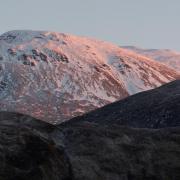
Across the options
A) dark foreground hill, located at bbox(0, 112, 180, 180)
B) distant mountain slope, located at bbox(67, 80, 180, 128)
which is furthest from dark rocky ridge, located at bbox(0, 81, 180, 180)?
distant mountain slope, located at bbox(67, 80, 180, 128)

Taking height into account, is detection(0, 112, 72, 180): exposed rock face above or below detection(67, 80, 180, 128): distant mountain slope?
above

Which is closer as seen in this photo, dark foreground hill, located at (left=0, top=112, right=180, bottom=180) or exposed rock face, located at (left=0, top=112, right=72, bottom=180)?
exposed rock face, located at (left=0, top=112, right=72, bottom=180)

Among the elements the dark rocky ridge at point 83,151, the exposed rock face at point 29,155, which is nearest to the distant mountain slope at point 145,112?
the dark rocky ridge at point 83,151

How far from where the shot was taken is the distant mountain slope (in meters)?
71.2

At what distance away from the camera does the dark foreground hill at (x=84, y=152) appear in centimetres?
1305

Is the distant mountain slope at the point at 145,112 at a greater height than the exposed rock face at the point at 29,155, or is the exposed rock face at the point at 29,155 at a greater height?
the exposed rock face at the point at 29,155

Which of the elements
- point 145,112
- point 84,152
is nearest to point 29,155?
point 84,152

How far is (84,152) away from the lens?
50.9 ft

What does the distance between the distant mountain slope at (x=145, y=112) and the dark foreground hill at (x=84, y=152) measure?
49.5 meters

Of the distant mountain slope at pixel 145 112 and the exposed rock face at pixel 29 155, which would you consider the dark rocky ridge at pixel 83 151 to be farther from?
the distant mountain slope at pixel 145 112

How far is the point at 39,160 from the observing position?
1321 centimetres

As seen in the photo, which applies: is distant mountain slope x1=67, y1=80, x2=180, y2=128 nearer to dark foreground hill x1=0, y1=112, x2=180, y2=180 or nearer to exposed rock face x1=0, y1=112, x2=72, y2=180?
dark foreground hill x1=0, y1=112, x2=180, y2=180

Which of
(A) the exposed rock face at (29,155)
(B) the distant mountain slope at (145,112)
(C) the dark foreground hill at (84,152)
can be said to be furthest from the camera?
(B) the distant mountain slope at (145,112)

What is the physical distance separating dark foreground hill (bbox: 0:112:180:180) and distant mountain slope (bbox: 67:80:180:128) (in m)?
49.5
